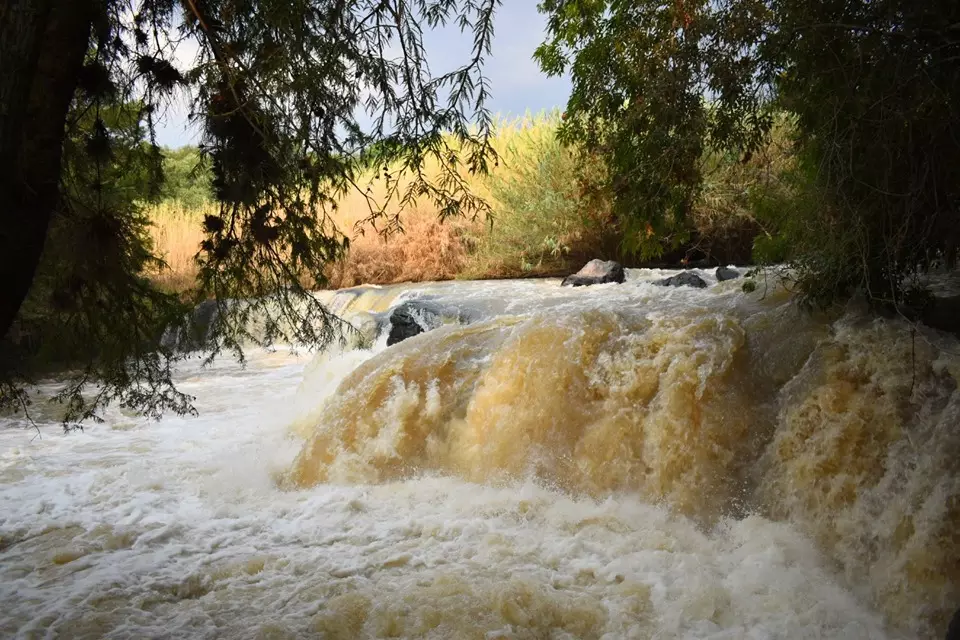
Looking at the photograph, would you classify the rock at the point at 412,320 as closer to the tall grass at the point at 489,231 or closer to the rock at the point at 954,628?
the tall grass at the point at 489,231

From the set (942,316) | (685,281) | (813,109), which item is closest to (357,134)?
(813,109)

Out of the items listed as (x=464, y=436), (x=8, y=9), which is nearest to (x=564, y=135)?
(x=464, y=436)

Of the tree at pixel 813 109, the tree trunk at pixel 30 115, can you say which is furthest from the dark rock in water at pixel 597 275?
the tree trunk at pixel 30 115

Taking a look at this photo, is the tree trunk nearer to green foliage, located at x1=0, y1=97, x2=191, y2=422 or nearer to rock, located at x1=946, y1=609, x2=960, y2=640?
green foliage, located at x1=0, y1=97, x2=191, y2=422

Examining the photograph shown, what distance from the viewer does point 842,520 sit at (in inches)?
109

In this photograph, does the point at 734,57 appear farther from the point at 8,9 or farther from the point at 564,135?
the point at 8,9

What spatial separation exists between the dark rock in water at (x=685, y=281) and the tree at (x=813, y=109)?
2931 millimetres

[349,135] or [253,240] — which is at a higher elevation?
[349,135]

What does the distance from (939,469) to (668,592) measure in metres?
1.08

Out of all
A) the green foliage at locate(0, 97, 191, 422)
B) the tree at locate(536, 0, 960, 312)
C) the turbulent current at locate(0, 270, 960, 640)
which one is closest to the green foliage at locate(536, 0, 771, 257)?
the tree at locate(536, 0, 960, 312)

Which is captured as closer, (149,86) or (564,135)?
(149,86)

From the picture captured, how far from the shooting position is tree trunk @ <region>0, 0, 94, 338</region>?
155 cm

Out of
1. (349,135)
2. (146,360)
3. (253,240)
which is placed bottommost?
(146,360)

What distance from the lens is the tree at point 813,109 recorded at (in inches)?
95.0
